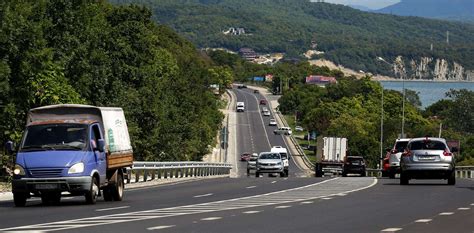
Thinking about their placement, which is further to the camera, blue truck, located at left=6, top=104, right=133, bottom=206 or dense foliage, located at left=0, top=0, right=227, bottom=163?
dense foliage, located at left=0, top=0, right=227, bottom=163

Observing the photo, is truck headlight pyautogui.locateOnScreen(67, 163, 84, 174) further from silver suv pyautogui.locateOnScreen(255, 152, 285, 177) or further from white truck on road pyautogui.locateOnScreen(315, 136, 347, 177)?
white truck on road pyautogui.locateOnScreen(315, 136, 347, 177)

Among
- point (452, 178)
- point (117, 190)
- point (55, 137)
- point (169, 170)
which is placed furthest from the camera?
point (169, 170)

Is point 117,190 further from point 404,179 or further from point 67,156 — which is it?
point 404,179

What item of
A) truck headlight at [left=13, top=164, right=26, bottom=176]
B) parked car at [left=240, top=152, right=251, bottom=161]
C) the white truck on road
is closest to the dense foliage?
the white truck on road

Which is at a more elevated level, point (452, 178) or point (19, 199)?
point (19, 199)

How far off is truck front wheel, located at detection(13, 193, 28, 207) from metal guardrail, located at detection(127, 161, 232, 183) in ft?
55.0

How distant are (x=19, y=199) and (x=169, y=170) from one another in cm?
2740

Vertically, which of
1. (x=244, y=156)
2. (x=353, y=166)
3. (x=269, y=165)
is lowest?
(x=244, y=156)

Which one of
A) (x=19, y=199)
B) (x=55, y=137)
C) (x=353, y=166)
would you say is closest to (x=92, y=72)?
(x=353, y=166)

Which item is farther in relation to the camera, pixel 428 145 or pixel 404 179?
pixel 404 179

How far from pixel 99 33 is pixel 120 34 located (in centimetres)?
1585

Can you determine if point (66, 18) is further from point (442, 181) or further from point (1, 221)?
point (1, 221)

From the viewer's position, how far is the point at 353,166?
7544 cm

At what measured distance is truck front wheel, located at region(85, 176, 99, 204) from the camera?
2804cm
